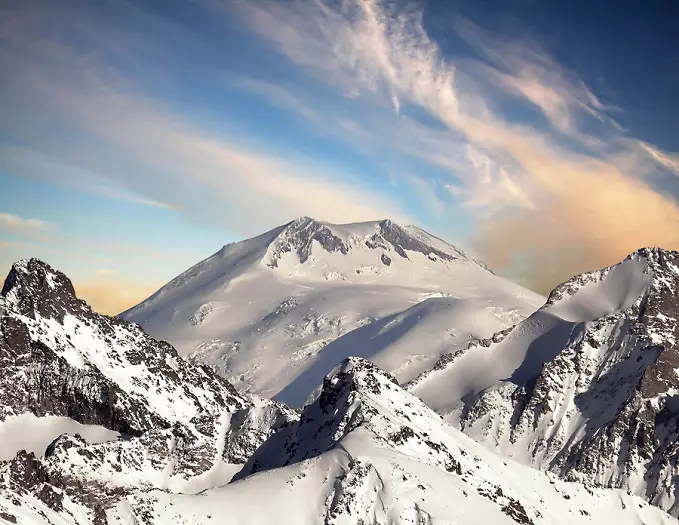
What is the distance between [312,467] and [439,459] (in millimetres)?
36696

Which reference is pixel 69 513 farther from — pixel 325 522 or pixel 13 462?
pixel 325 522

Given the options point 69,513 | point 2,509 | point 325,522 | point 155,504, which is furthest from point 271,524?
point 2,509

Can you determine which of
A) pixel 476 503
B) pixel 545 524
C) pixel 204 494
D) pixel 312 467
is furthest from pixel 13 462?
pixel 545 524

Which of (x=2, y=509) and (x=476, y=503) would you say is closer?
(x=2, y=509)

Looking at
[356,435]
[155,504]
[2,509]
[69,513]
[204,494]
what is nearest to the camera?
[2,509]

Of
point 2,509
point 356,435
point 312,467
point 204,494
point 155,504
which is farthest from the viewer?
point 356,435

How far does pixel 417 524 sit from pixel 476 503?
16927 mm

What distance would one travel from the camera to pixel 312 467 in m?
178

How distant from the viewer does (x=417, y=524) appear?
161 metres

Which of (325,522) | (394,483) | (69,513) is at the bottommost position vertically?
(69,513)

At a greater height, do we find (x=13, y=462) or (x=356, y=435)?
(x=356, y=435)

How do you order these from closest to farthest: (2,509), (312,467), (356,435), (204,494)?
(2,509) → (204,494) → (312,467) → (356,435)

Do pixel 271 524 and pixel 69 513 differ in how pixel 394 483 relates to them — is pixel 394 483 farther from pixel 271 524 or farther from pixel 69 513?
pixel 69 513

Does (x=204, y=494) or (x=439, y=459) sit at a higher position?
(x=439, y=459)
